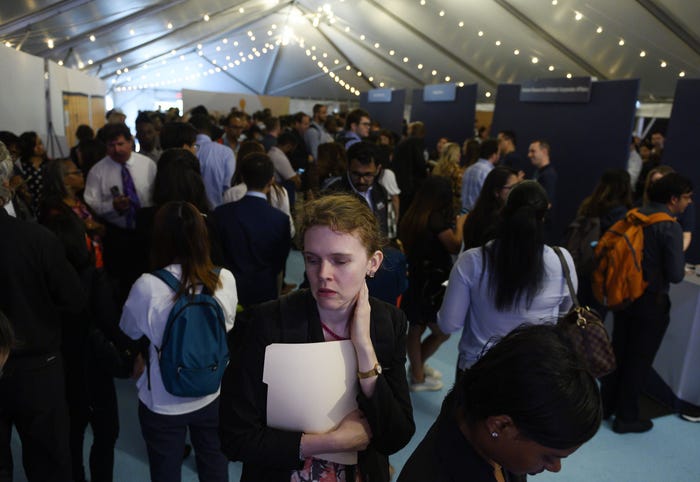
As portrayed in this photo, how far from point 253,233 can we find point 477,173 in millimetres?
2934

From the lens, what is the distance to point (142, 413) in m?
1.87

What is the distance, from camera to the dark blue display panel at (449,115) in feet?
29.3

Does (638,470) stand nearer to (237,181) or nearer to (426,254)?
(426,254)

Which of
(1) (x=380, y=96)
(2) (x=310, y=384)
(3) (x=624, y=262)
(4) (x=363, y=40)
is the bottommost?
(3) (x=624, y=262)

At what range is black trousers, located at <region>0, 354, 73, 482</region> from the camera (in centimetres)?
180

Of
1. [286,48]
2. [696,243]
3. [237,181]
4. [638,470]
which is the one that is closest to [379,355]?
[638,470]

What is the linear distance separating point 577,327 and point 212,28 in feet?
45.5

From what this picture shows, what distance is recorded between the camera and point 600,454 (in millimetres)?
2895

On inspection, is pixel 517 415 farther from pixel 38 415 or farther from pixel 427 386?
pixel 427 386

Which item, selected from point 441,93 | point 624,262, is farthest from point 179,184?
point 441,93

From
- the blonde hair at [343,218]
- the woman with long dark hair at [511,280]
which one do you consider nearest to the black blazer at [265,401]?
the blonde hair at [343,218]

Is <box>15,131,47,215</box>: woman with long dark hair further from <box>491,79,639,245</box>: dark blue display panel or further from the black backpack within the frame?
<box>491,79,639,245</box>: dark blue display panel

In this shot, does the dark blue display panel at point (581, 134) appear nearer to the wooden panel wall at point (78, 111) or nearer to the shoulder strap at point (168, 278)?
the shoulder strap at point (168, 278)

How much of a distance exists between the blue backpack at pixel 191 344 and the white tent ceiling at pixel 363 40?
566cm
